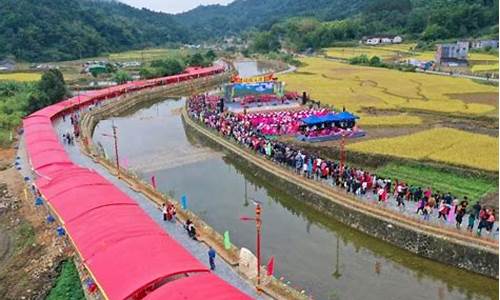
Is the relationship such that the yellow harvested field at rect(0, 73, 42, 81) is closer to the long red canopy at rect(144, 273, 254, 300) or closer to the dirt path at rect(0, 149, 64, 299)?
the dirt path at rect(0, 149, 64, 299)

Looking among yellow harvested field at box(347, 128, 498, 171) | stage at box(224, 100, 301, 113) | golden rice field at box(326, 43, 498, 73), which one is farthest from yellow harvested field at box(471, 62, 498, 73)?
yellow harvested field at box(347, 128, 498, 171)

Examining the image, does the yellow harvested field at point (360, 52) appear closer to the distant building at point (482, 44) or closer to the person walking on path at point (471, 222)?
the distant building at point (482, 44)

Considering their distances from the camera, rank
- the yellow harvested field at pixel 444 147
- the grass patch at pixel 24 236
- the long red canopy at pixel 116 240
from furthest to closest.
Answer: the yellow harvested field at pixel 444 147 < the grass patch at pixel 24 236 < the long red canopy at pixel 116 240

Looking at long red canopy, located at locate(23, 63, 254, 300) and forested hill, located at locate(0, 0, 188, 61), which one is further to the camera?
forested hill, located at locate(0, 0, 188, 61)

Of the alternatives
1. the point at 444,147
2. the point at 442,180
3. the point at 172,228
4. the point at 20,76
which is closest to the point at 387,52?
the point at 20,76

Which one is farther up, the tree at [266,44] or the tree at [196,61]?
the tree at [266,44]

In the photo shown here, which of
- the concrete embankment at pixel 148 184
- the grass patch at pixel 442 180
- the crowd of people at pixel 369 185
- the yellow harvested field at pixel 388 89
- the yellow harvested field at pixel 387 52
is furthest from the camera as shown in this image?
the yellow harvested field at pixel 387 52

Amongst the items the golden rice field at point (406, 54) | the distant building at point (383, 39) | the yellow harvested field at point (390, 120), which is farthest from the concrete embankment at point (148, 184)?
the distant building at point (383, 39)
